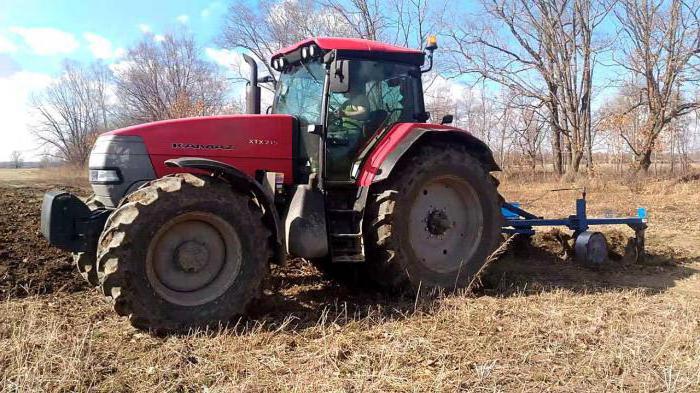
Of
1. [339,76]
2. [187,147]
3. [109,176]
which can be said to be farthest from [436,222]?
[109,176]

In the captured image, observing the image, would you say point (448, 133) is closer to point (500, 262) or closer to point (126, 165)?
point (500, 262)

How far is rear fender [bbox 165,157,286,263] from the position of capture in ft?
13.4

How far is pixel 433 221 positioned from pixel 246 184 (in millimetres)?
1910

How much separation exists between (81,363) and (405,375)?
73.5 inches

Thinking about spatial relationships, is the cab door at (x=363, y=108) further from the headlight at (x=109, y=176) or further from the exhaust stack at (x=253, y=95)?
the headlight at (x=109, y=176)

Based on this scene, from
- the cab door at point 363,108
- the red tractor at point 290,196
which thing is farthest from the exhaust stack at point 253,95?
the cab door at point 363,108

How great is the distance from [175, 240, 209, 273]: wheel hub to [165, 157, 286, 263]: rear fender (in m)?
0.57

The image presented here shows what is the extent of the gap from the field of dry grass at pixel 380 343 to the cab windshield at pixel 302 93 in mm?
1684

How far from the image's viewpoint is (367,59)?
516 cm

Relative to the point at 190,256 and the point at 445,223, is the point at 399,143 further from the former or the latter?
the point at 190,256

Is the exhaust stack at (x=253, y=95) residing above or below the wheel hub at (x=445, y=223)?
above

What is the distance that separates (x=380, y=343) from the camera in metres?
3.69

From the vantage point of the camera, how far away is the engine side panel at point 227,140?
427 cm

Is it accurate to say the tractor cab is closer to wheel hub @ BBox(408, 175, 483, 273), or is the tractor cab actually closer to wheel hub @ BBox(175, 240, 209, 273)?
wheel hub @ BBox(408, 175, 483, 273)
